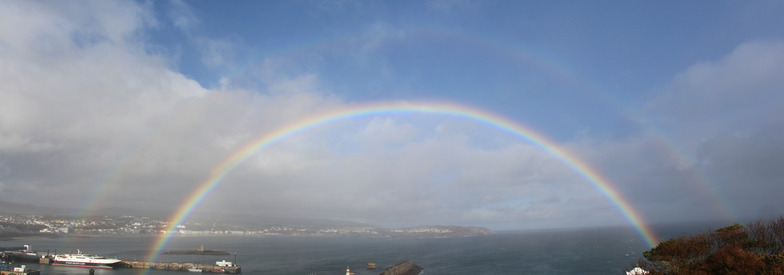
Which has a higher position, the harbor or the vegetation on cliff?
the vegetation on cliff

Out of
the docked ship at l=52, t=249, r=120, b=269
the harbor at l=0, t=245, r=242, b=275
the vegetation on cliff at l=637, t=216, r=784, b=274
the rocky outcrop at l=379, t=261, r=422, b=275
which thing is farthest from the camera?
the docked ship at l=52, t=249, r=120, b=269

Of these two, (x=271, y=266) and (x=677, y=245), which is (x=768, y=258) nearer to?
(x=677, y=245)

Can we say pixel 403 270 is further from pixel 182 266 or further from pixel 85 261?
pixel 85 261

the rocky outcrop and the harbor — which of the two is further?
the harbor

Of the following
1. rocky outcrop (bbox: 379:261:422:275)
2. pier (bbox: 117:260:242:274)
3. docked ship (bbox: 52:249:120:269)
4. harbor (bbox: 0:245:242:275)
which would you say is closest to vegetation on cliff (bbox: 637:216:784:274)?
rocky outcrop (bbox: 379:261:422:275)

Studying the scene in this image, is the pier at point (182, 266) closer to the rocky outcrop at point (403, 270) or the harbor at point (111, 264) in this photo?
the harbor at point (111, 264)

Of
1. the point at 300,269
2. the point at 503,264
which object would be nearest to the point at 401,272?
the point at 300,269

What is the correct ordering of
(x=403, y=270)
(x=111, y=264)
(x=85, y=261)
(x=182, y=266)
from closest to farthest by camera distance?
1. (x=403, y=270)
2. (x=111, y=264)
3. (x=182, y=266)
4. (x=85, y=261)

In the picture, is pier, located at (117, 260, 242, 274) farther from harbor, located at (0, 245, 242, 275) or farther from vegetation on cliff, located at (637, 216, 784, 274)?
vegetation on cliff, located at (637, 216, 784, 274)

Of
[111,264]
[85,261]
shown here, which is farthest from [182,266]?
[85,261]
